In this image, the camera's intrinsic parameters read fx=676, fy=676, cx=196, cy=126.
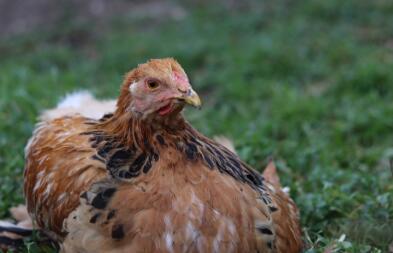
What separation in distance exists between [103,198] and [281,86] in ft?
15.1

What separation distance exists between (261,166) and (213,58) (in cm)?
389

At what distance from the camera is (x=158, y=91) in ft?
11.0

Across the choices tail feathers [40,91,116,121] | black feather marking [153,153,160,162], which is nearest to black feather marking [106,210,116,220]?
black feather marking [153,153,160,162]

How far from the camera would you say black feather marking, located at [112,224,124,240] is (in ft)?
10.9

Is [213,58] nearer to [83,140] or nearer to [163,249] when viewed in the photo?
[83,140]

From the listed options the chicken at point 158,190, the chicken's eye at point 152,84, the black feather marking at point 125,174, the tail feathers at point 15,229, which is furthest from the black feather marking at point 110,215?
the tail feathers at point 15,229

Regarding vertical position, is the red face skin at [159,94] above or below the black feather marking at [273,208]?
above

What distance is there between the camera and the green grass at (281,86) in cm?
473

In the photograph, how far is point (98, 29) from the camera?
1102 centimetres

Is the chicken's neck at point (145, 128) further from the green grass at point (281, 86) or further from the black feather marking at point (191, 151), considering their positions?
the green grass at point (281, 86)

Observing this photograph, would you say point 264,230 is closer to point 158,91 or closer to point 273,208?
point 273,208

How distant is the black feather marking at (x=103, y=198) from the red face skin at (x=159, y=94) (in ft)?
1.38

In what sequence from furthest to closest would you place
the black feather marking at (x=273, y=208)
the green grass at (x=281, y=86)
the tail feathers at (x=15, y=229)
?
the green grass at (x=281, y=86) < the tail feathers at (x=15, y=229) < the black feather marking at (x=273, y=208)

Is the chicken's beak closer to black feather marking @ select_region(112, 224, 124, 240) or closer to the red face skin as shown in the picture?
the red face skin
